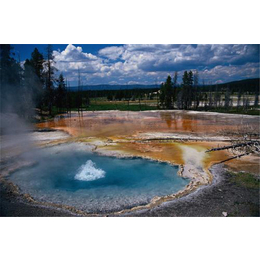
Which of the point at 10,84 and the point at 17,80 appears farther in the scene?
the point at 17,80

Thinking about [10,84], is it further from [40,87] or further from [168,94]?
[168,94]

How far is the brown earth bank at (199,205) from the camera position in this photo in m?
3.65

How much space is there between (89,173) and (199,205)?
2.61 meters

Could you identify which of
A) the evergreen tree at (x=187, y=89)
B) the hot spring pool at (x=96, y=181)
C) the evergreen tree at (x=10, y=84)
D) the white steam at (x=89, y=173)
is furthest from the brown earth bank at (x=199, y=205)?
the evergreen tree at (x=187, y=89)

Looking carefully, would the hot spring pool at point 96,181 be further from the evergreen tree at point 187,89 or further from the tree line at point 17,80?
the evergreen tree at point 187,89

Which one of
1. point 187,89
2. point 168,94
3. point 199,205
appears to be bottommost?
point 199,205

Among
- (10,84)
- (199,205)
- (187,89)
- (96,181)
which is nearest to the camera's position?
(199,205)

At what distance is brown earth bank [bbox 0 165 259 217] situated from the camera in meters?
3.65

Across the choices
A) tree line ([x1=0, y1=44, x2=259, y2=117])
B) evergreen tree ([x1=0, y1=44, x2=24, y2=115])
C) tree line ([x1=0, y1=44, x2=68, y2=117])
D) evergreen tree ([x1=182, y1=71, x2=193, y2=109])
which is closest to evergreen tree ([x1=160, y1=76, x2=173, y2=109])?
tree line ([x1=0, y1=44, x2=259, y2=117])

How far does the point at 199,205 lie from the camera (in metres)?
3.82

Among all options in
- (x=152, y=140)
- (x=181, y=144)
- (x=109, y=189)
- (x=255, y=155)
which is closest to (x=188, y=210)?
(x=109, y=189)

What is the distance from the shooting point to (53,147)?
7711 mm

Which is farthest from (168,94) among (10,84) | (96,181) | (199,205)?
(199,205)

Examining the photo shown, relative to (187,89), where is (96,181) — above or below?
below
